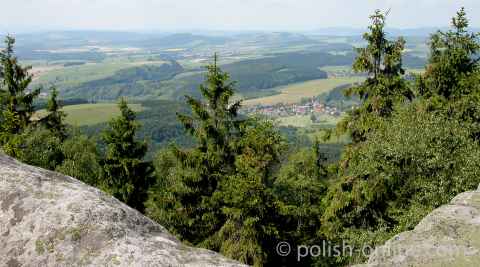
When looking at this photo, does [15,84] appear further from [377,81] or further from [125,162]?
[377,81]

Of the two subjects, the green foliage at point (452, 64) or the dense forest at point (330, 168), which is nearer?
the dense forest at point (330, 168)

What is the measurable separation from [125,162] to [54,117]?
10.6 metres

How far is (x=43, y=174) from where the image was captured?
6820 millimetres

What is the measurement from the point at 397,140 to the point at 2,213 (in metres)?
18.8

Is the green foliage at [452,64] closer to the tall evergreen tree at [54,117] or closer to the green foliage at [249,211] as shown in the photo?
the green foliage at [249,211]

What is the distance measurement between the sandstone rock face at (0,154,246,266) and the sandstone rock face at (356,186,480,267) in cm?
368

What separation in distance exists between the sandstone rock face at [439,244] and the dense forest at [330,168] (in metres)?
9.66

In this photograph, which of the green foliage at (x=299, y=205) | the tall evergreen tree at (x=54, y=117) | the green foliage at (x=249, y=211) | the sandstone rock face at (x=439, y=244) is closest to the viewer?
the sandstone rock face at (x=439, y=244)

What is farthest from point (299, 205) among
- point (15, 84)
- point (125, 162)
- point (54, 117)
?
point (15, 84)

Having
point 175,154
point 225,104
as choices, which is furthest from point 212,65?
point 175,154

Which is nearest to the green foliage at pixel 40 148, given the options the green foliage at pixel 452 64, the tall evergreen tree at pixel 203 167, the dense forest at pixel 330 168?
the dense forest at pixel 330 168

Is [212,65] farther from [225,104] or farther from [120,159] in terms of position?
[120,159]

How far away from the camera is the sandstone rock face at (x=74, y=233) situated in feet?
17.3

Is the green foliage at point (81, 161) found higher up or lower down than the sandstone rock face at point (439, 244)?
lower down
